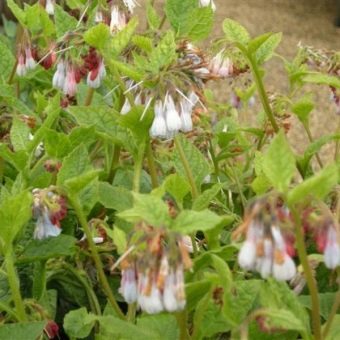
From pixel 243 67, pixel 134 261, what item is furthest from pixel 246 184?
pixel 134 261

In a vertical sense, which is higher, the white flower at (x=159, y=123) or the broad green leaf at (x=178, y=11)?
the broad green leaf at (x=178, y=11)

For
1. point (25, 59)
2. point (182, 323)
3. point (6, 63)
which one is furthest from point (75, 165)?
point (6, 63)

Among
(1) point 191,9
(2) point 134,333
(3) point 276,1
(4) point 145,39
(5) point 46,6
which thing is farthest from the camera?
(3) point 276,1

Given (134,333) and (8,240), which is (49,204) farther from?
(134,333)

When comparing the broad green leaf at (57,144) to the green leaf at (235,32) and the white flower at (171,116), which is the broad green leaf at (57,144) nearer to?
the white flower at (171,116)

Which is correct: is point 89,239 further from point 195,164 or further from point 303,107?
point 303,107

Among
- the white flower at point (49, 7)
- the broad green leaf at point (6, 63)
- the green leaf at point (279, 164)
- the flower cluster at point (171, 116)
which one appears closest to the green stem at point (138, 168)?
the flower cluster at point (171, 116)
